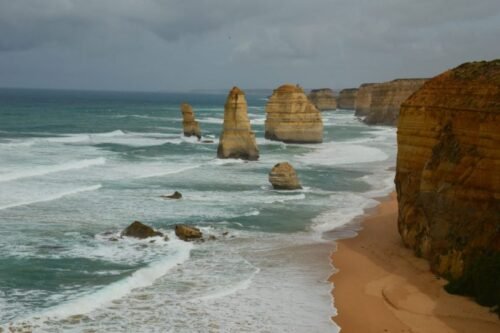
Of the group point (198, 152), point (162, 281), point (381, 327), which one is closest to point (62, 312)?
point (162, 281)

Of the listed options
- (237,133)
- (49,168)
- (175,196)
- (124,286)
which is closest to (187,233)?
(124,286)

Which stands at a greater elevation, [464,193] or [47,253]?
[464,193]

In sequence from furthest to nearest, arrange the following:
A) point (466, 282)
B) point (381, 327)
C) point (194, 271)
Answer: point (194, 271) < point (466, 282) < point (381, 327)

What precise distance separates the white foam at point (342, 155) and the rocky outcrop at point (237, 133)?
5190 millimetres

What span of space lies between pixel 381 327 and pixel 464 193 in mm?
5698

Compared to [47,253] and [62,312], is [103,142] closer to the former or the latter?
[47,253]

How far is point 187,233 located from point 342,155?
3484 cm

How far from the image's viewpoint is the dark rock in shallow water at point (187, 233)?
24.8 meters

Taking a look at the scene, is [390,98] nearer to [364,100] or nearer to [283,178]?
[364,100]

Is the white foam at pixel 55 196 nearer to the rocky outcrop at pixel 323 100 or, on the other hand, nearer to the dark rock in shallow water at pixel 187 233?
the dark rock in shallow water at pixel 187 233

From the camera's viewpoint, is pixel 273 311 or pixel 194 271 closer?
pixel 273 311

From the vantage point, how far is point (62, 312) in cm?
1652

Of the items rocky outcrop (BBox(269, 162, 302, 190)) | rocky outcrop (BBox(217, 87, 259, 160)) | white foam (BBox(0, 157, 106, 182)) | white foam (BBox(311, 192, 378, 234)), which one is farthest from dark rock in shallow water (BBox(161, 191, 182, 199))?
rocky outcrop (BBox(217, 87, 259, 160))

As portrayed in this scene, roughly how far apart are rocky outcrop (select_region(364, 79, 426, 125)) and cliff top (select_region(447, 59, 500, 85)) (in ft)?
243
